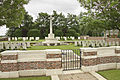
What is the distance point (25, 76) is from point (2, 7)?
781 centimetres

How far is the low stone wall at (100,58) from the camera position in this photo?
6246mm

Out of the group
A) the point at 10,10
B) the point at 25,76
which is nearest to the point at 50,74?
the point at 25,76

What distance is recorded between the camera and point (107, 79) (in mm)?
5223

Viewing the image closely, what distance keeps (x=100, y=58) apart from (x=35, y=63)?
4.02m

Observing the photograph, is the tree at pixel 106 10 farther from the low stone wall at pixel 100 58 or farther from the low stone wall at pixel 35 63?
the low stone wall at pixel 35 63

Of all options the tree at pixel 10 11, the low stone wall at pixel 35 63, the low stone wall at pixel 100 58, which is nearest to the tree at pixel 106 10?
the low stone wall at pixel 100 58

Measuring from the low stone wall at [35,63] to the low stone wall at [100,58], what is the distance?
164 cm

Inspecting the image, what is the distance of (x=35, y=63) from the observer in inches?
229

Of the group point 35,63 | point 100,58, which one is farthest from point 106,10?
point 35,63

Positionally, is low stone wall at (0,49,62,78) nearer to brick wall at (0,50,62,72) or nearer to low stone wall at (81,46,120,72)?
brick wall at (0,50,62,72)

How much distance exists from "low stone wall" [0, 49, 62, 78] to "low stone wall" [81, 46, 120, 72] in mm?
1636

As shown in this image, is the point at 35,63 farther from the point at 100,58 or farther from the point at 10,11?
the point at 10,11

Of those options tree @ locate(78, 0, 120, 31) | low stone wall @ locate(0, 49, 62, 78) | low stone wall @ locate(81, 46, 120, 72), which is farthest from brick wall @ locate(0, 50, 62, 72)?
tree @ locate(78, 0, 120, 31)

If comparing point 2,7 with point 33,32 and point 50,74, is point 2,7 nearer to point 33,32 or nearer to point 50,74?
point 50,74
